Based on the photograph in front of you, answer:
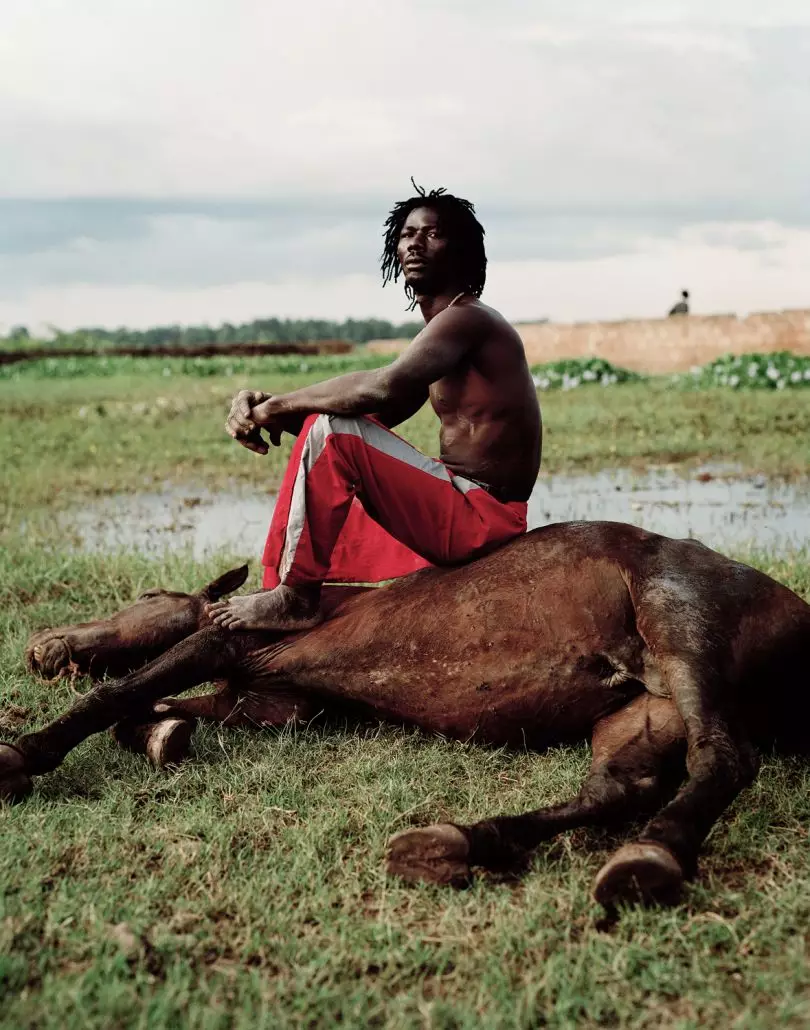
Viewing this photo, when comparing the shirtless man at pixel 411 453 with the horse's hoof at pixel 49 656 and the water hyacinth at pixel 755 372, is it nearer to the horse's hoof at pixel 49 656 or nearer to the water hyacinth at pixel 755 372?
the horse's hoof at pixel 49 656

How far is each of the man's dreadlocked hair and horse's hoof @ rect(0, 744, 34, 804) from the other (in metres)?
2.24

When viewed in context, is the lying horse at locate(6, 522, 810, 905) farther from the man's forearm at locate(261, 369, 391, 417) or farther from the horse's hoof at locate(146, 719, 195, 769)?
the man's forearm at locate(261, 369, 391, 417)

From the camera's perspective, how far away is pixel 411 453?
12.4 ft

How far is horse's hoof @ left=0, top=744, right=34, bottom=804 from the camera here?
317cm

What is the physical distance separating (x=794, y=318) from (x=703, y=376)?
334 cm

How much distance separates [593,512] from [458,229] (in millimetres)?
3428

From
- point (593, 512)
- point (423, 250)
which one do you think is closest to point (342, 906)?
point (423, 250)

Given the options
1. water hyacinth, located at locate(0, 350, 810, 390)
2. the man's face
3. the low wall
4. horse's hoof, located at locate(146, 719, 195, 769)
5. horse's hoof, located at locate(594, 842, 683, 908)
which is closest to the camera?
horse's hoof, located at locate(594, 842, 683, 908)

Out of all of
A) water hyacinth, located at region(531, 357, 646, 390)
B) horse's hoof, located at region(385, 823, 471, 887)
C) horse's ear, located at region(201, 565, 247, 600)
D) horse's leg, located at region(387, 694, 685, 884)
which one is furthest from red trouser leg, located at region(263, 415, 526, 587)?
water hyacinth, located at region(531, 357, 646, 390)

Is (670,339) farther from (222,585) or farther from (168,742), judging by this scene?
(168,742)

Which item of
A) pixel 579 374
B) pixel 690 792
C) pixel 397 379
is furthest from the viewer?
pixel 579 374

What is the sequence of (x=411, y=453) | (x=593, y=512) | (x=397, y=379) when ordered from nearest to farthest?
(x=397, y=379) < (x=411, y=453) < (x=593, y=512)

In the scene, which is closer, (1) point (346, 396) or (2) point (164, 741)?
(2) point (164, 741)

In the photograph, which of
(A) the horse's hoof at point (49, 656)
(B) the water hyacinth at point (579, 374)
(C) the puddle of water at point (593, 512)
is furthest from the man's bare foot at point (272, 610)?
(B) the water hyacinth at point (579, 374)
